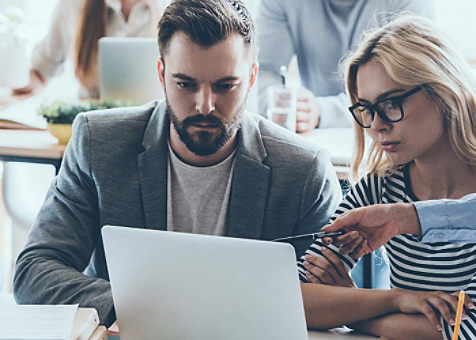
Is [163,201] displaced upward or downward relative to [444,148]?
downward

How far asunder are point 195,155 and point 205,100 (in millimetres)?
174

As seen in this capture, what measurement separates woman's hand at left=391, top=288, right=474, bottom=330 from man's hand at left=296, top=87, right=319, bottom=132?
1.35 meters

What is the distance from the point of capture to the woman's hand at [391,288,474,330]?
1.21 meters

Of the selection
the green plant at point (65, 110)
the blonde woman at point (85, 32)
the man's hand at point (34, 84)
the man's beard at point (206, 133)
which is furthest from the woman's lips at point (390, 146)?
the man's hand at point (34, 84)

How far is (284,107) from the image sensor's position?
2461 millimetres

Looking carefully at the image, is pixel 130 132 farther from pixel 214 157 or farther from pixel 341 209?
pixel 341 209

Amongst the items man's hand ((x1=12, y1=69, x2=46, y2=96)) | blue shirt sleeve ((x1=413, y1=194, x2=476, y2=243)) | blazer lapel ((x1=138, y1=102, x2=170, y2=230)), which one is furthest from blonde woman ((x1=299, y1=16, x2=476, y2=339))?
man's hand ((x1=12, y1=69, x2=46, y2=96))

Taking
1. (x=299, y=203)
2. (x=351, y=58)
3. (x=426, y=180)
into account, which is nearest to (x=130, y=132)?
(x=299, y=203)

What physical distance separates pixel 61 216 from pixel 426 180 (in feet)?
2.69

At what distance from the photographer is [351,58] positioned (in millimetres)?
Result: 1452

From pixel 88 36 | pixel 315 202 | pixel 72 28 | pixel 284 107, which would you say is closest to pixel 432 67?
pixel 315 202

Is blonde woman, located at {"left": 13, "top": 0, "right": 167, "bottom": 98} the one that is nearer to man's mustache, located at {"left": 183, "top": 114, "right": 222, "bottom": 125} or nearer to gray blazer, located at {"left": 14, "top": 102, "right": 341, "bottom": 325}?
gray blazer, located at {"left": 14, "top": 102, "right": 341, "bottom": 325}

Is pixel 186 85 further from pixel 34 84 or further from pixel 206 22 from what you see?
pixel 34 84

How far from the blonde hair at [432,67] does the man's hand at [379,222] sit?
0.77 feet
